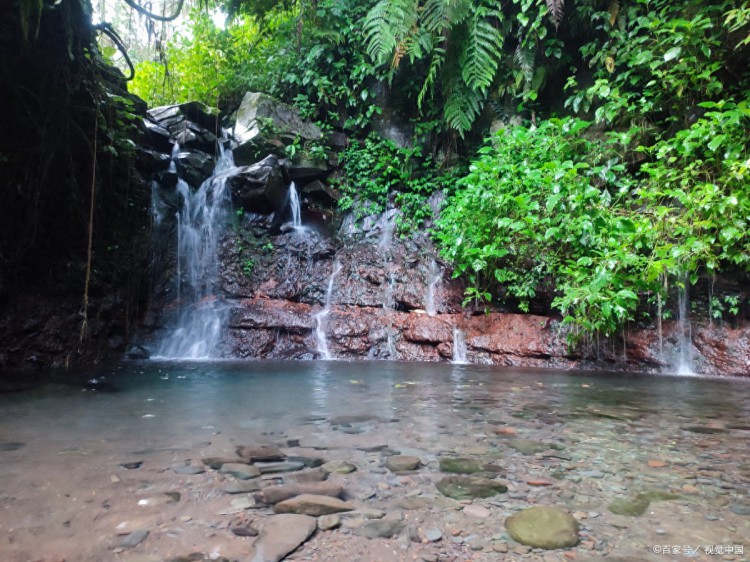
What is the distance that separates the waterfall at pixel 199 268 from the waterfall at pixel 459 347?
3.56 m

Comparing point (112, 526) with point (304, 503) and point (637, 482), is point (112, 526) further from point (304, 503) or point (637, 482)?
point (637, 482)

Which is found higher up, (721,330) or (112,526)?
(721,330)

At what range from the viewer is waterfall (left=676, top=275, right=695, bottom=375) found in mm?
5059

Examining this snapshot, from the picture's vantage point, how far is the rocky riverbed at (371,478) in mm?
1281

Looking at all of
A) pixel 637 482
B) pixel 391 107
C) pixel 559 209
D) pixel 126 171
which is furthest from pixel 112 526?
→ pixel 391 107

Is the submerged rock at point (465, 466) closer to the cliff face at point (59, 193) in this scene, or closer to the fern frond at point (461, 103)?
the cliff face at point (59, 193)

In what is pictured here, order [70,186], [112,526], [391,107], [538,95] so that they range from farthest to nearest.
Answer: [391,107] → [538,95] → [70,186] → [112,526]

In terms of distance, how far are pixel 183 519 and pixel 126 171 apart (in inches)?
231

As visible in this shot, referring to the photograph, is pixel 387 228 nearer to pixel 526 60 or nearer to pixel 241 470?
pixel 526 60

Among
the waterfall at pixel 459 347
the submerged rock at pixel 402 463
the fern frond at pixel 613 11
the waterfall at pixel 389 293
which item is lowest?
the submerged rock at pixel 402 463

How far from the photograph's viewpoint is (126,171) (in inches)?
236

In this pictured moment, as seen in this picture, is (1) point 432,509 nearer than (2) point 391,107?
Yes

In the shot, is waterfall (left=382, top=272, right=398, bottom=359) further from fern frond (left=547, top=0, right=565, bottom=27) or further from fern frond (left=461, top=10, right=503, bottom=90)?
fern frond (left=547, top=0, right=565, bottom=27)

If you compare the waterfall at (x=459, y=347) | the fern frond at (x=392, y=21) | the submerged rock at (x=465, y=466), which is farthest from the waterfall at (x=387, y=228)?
the submerged rock at (x=465, y=466)
